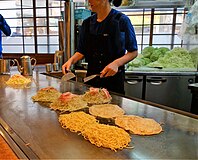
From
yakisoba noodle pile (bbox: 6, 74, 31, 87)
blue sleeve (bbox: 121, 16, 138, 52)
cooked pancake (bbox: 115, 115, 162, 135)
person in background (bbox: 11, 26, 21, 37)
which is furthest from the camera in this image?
person in background (bbox: 11, 26, 21, 37)

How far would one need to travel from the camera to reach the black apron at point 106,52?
1.91m

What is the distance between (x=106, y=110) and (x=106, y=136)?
391mm

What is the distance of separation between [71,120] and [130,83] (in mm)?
1875

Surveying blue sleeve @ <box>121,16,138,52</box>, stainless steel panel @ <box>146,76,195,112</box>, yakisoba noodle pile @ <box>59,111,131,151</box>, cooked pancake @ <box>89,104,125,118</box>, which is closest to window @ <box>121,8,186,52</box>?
stainless steel panel @ <box>146,76,195,112</box>

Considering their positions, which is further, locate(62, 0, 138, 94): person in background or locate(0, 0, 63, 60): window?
locate(0, 0, 63, 60): window

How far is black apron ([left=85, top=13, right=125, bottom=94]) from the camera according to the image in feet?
6.25

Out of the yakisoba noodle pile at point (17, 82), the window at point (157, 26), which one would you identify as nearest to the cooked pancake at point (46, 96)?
the yakisoba noodle pile at point (17, 82)

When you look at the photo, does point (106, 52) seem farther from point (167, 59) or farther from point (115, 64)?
point (167, 59)

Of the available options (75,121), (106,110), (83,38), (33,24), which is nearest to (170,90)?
(83,38)

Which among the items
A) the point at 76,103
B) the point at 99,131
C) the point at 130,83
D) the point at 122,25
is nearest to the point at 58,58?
the point at 130,83

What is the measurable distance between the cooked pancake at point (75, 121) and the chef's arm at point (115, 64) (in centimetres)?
45

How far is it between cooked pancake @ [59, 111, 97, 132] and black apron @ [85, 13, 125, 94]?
0.78 m

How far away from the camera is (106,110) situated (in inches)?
53.2

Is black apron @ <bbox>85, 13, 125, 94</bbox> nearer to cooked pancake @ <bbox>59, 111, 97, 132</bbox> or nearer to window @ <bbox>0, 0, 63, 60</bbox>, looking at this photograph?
cooked pancake @ <bbox>59, 111, 97, 132</bbox>
